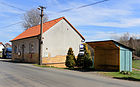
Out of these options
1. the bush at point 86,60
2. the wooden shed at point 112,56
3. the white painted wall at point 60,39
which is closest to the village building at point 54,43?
the white painted wall at point 60,39

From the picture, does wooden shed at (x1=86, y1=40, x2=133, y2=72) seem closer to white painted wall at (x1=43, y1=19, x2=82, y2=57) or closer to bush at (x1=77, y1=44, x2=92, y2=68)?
bush at (x1=77, y1=44, x2=92, y2=68)

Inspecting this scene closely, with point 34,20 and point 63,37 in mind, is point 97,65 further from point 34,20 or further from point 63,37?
point 34,20

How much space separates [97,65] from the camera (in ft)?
59.2

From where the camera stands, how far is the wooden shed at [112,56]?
15.3 m

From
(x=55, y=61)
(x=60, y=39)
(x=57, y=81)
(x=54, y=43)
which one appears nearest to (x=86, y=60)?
(x=57, y=81)

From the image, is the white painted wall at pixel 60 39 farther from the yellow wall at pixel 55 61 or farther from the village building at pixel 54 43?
the yellow wall at pixel 55 61

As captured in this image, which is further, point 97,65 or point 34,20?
point 34,20

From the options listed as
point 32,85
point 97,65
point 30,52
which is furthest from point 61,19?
point 32,85

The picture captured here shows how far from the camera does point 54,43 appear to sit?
2678 cm

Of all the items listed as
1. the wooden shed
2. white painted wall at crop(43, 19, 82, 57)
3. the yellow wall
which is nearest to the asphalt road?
the wooden shed

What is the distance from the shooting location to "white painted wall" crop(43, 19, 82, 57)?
1022 inches

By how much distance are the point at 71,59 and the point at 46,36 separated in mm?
7908

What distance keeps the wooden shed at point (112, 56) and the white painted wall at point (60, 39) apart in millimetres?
10125

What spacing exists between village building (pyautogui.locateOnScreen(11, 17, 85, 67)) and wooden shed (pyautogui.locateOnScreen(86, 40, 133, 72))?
9591 millimetres
